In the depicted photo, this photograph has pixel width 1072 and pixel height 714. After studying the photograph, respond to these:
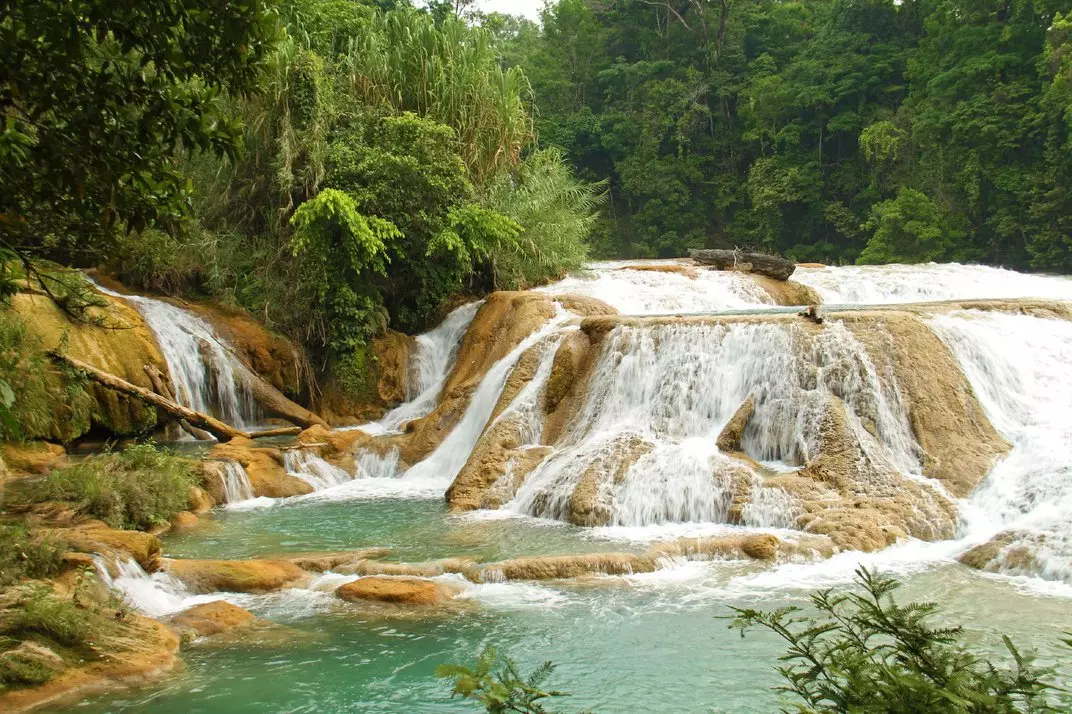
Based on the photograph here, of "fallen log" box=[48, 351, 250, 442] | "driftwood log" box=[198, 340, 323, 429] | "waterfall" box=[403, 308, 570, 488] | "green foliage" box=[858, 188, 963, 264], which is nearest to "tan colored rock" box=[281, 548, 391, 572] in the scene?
"waterfall" box=[403, 308, 570, 488]

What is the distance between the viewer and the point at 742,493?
8.59 metres

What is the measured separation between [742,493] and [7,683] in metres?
6.03

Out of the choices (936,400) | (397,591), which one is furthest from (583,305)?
(397,591)

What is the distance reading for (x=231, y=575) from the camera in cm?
694

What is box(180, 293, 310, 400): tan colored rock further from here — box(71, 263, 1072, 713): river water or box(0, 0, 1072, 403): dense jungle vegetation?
box(71, 263, 1072, 713): river water

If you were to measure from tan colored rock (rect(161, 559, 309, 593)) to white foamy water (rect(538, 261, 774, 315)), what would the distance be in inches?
335

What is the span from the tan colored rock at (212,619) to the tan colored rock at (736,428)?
5.06 metres

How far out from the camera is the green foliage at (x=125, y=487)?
8.26m

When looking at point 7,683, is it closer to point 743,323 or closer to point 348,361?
point 743,323

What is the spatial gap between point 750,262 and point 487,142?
17.4 feet

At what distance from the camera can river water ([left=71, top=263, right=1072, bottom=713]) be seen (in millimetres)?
5289

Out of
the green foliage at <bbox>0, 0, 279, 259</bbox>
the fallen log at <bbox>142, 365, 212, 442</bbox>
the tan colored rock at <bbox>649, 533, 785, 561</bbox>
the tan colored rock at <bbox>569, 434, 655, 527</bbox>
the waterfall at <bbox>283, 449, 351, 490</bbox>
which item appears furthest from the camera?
the fallen log at <bbox>142, 365, 212, 442</bbox>

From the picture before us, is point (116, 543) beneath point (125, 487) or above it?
beneath

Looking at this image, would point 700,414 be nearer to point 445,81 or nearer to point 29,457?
point 29,457
